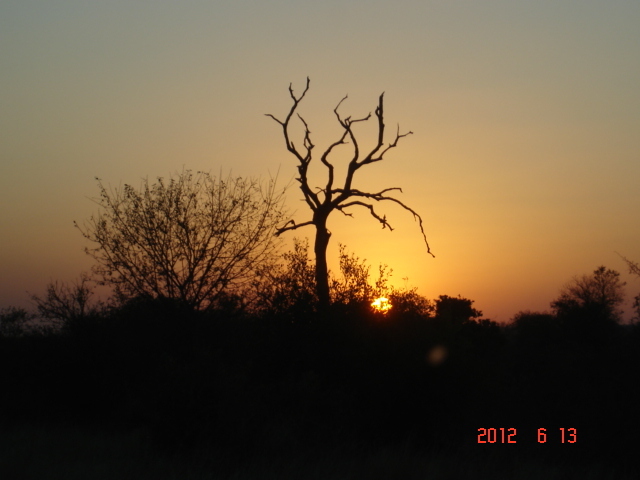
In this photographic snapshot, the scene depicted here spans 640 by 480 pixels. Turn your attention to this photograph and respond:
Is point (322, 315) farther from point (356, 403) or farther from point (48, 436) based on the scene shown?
point (48, 436)

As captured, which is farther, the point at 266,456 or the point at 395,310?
the point at 395,310

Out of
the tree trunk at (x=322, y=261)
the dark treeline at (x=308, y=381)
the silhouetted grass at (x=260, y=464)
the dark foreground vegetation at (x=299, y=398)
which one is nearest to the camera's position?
the silhouetted grass at (x=260, y=464)

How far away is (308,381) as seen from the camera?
47.1 feet

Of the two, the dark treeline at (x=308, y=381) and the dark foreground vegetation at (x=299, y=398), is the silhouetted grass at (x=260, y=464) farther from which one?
the dark treeline at (x=308, y=381)

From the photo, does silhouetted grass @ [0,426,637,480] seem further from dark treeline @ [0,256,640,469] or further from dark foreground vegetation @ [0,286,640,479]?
dark treeline @ [0,256,640,469]

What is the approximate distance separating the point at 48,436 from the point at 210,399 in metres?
4.91

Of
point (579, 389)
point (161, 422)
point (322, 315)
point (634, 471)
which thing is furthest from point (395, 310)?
point (161, 422)

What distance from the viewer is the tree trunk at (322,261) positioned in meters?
19.4

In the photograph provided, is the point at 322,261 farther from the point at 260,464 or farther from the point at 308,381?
the point at 260,464

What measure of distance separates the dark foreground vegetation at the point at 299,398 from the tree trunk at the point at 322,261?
1497 millimetres

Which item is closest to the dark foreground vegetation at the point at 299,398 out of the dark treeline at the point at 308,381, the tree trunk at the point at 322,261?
the dark treeline at the point at 308,381

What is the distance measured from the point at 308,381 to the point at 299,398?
0.40 metres

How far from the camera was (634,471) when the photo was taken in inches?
585

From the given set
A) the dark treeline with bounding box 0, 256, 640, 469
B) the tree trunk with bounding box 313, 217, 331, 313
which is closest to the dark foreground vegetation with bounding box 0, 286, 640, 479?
the dark treeline with bounding box 0, 256, 640, 469
